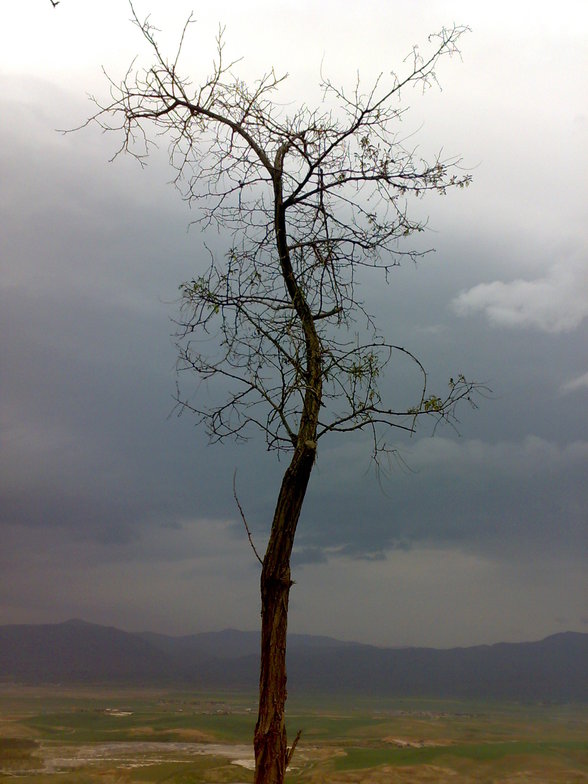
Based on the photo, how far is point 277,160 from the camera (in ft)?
16.4

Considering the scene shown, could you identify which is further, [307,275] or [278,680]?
[307,275]

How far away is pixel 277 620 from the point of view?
4270 millimetres

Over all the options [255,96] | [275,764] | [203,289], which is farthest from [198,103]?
[275,764]

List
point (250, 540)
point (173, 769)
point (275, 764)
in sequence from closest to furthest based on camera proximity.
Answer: point (275, 764) → point (250, 540) → point (173, 769)

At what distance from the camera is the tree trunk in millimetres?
4156

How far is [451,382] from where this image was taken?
15.9 ft

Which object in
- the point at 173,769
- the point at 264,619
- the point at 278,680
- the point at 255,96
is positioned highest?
the point at 255,96

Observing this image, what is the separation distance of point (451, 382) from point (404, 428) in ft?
1.29

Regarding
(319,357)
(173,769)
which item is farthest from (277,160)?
(173,769)

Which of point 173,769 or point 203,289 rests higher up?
point 203,289

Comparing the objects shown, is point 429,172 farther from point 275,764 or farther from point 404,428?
point 275,764

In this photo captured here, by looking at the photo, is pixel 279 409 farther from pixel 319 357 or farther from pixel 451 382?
pixel 451 382

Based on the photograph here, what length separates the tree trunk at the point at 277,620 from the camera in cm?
416

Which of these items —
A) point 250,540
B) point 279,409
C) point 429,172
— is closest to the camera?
point 250,540
